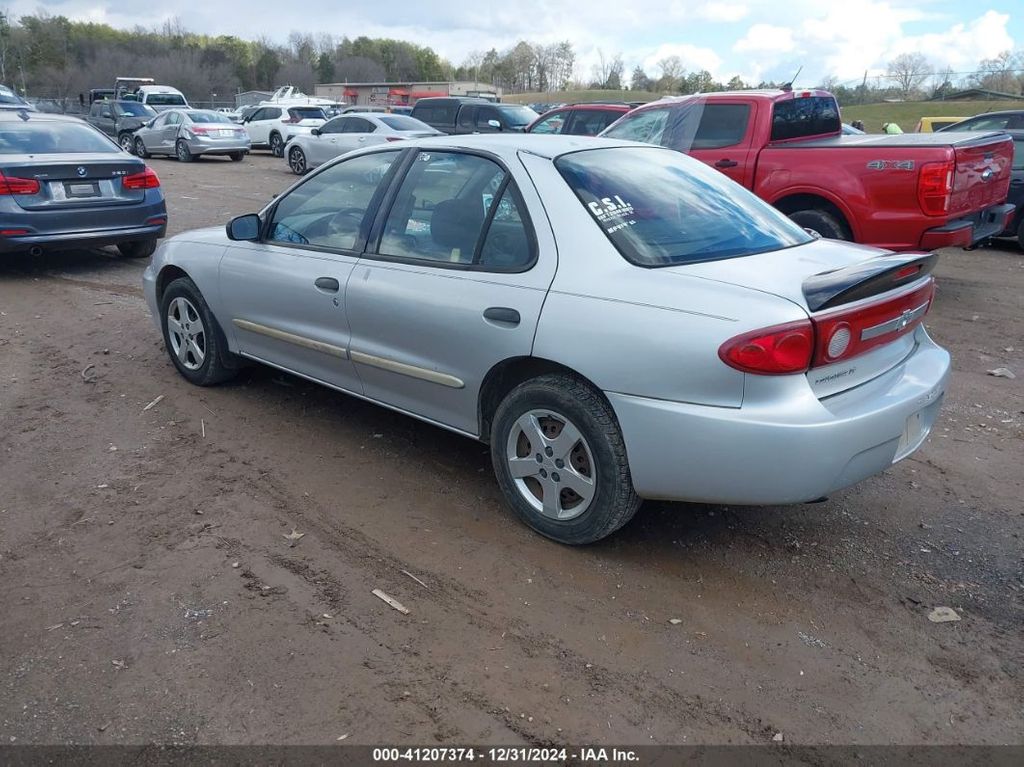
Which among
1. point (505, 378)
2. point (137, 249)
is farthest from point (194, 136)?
point (505, 378)

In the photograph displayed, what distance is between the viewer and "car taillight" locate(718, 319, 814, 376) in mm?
2938

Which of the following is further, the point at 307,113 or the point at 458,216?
the point at 307,113

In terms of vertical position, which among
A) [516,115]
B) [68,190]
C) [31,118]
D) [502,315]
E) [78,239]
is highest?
[516,115]

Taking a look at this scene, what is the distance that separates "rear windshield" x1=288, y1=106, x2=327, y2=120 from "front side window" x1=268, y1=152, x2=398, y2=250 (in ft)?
75.0

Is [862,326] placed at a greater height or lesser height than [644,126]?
lesser

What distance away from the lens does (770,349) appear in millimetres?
2938

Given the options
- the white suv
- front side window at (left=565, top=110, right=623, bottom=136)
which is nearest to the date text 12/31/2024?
front side window at (left=565, top=110, right=623, bottom=136)

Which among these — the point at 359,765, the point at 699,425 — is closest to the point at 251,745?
the point at 359,765

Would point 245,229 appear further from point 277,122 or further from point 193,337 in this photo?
point 277,122

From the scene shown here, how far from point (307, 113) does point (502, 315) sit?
24970mm

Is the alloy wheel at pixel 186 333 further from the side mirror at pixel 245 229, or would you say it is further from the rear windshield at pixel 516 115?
the rear windshield at pixel 516 115

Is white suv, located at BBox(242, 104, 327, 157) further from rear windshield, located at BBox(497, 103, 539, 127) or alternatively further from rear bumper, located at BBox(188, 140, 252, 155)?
rear windshield, located at BBox(497, 103, 539, 127)

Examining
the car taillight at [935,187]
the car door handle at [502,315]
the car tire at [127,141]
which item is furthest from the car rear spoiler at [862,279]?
the car tire at [127,141]

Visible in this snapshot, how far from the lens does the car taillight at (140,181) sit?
8805mm
